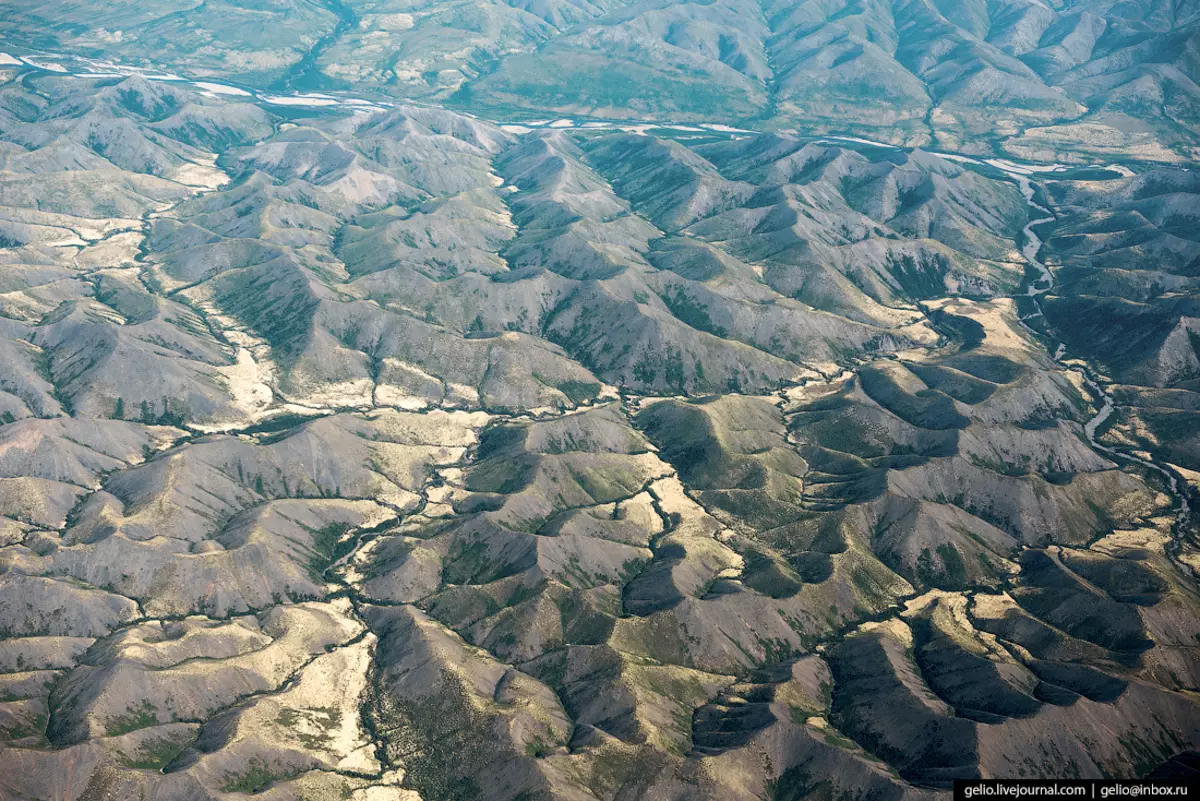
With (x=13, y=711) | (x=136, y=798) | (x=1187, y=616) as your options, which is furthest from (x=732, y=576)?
(x=13, y=711)

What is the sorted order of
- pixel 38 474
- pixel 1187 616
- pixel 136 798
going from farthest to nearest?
pixel 38 474 < pixel 1187 616 < pixel 136 798

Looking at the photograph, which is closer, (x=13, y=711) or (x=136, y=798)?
(x=136, y=798)

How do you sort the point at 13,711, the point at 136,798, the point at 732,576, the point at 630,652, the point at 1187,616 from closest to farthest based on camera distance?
the point at 136,798
the point at 13,711
the point at 630,652
the point at 1187,616
the point at 732,576

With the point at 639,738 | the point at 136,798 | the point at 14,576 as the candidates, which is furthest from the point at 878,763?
the point at 14,576

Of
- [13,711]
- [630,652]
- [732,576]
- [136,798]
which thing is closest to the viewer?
[136,798]

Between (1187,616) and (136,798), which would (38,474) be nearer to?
(136,798)

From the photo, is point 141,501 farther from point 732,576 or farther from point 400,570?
point 732,576

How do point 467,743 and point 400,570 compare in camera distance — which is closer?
point 467,743

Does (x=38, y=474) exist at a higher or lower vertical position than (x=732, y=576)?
higher

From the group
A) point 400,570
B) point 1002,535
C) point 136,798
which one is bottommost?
point 1002,535
